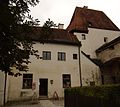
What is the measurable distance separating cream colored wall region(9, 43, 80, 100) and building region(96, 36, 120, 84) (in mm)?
4095

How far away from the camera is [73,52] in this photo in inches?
1019

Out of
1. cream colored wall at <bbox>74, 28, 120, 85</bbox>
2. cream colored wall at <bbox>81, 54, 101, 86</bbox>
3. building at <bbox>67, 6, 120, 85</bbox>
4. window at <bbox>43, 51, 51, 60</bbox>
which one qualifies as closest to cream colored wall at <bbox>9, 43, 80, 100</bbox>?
window at <bbox>43, 51, 51, 60</bbox>

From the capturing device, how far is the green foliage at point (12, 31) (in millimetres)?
6440

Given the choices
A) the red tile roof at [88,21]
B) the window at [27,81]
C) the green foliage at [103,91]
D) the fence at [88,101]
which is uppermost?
the red tile roof at [88,21]

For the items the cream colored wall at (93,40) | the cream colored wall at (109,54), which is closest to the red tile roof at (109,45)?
the cream colored wall at (109,54)

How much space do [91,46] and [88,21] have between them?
3.98 m

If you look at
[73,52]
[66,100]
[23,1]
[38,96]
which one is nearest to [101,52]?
[73,52]

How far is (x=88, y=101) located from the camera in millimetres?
10062

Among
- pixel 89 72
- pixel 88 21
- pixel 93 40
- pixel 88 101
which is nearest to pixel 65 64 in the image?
pixel 89 72

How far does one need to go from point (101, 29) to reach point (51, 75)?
11.4 meters

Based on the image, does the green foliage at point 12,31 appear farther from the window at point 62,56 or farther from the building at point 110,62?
the building at point 110,62

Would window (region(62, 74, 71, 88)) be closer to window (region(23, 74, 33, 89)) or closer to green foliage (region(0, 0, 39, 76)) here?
window (region(23, 74, 33, 89))

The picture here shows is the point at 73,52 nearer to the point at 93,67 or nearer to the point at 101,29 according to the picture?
the point at 93,67

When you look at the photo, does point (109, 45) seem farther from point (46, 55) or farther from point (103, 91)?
point (103, 91)
